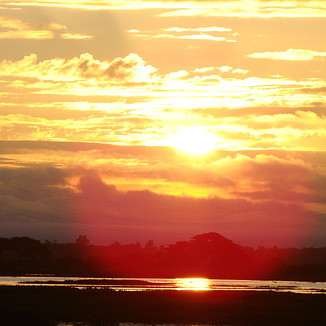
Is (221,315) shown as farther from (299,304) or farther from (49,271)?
(49,271)

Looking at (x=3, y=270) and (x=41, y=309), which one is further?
(x=3, y=270)

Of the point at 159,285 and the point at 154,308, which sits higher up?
the point at 159,285

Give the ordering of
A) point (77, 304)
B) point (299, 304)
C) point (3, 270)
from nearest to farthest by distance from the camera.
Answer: point (77, 304)
point (299, 304)
point (3, 270)

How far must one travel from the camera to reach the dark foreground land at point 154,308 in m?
57.0

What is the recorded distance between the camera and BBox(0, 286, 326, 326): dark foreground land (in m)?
57.0

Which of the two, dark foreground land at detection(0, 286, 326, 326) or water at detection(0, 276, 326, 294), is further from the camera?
water at detection(0, 276, 326, 294)

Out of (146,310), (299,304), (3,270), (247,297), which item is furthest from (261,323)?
(3,270)

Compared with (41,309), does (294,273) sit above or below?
above

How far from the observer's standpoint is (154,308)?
218 feet

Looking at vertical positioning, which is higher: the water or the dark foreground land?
the water

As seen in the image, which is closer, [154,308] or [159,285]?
[154,308]

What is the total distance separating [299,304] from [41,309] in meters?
25.5

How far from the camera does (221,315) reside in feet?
202

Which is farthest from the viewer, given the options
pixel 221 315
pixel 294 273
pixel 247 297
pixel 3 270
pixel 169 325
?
pixel 294 273
